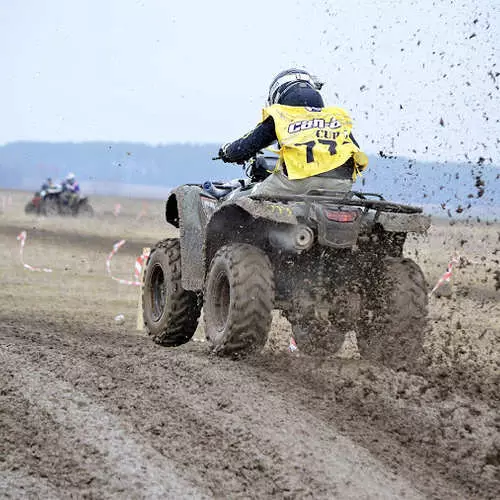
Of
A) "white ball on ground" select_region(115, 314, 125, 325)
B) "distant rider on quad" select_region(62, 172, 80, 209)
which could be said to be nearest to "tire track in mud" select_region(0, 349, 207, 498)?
"white ball on ground" select_region(115, 314, 125, 325)

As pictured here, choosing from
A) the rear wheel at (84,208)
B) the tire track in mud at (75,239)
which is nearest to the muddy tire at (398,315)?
the tire track in mud at (75,239)

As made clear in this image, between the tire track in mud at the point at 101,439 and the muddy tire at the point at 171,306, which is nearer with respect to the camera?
the tire track in mud at the point at 101,439

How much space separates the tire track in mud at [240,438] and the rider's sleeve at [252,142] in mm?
1837

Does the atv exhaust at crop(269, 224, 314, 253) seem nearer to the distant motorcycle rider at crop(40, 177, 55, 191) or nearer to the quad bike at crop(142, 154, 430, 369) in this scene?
the quad bike at crop(142, 154, 430, 369)

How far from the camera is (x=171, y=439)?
16.6ft

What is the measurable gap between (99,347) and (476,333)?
18.9 ft

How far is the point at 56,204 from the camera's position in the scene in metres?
35.8

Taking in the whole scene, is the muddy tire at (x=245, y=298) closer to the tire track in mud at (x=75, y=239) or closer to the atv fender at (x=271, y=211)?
the atv fender at (x=271, y=211)

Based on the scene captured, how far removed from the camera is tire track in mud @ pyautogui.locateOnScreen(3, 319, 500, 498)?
4.67 meters

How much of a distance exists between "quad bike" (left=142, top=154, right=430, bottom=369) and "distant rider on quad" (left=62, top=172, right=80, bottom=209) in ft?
92.8

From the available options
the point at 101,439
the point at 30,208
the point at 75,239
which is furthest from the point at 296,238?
the point at 30,208

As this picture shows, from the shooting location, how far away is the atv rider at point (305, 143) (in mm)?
7039

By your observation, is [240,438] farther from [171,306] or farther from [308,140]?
[171,306]

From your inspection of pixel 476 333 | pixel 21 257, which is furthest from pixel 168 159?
pixel 476 333
